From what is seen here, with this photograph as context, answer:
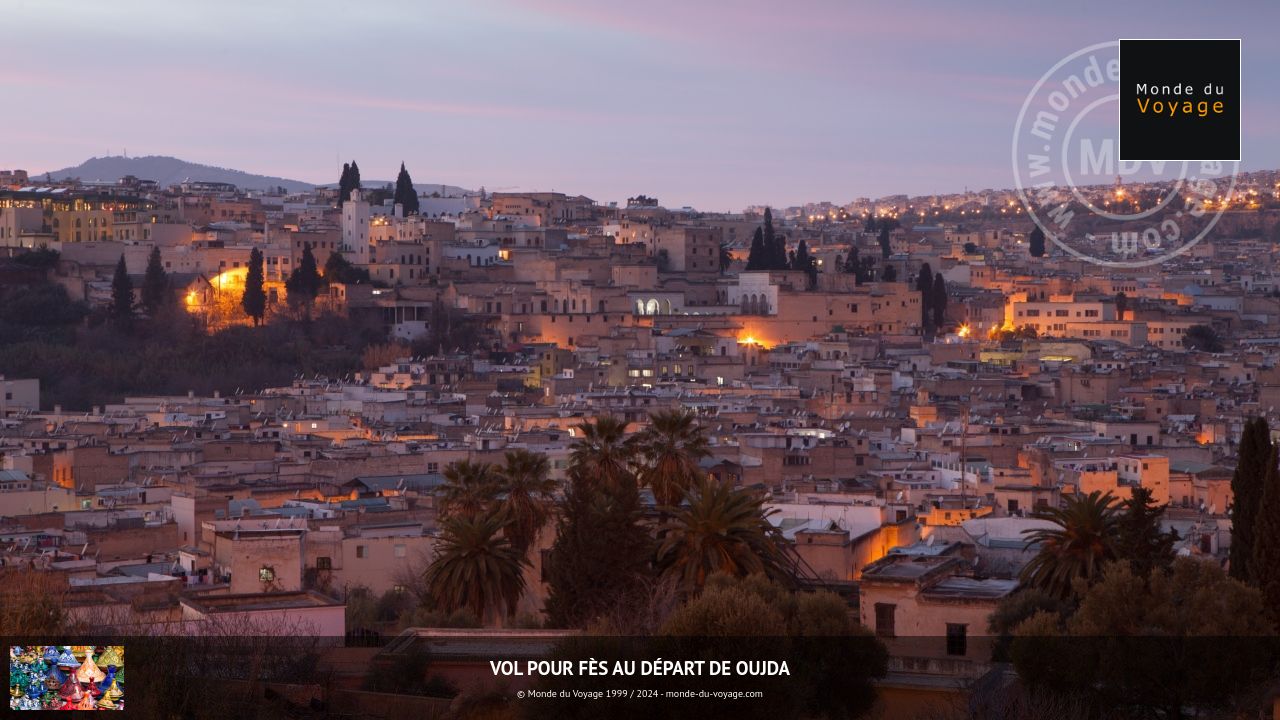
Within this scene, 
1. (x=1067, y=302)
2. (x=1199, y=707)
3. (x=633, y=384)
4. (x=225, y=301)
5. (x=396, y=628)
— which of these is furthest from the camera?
(x=1067, y=302)

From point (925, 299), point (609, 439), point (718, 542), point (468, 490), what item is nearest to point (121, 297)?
point (925, 299)

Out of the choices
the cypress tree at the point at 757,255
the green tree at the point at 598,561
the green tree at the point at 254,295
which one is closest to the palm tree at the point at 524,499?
the green tree at the point at 598,561

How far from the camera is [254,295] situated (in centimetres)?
4753

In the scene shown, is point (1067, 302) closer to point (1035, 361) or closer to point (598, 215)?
point (1035, 361)

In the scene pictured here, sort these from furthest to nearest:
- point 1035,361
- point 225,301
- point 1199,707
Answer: point 225,301, point 1035,361, point 1199,707

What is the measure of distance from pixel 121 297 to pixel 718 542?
34.1 metres

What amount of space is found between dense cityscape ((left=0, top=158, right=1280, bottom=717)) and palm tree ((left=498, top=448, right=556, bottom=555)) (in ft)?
0.17

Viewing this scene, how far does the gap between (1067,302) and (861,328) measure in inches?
299

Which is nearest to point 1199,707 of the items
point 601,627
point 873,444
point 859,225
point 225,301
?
point 601,627

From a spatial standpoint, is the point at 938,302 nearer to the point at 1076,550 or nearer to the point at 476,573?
the point at 1076,550

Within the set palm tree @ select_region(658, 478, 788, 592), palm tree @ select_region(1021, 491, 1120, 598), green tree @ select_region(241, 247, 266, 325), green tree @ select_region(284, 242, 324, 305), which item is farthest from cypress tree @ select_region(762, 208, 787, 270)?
palm tree @ select_region(658, 478, 788, 592)

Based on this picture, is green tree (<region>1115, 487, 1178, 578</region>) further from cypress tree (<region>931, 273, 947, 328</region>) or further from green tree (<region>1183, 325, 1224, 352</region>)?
cypress tree (<region>931, 273, 947, 328</region>)

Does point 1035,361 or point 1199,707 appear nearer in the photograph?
point 1199,707

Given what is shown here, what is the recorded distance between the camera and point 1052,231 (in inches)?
3474
